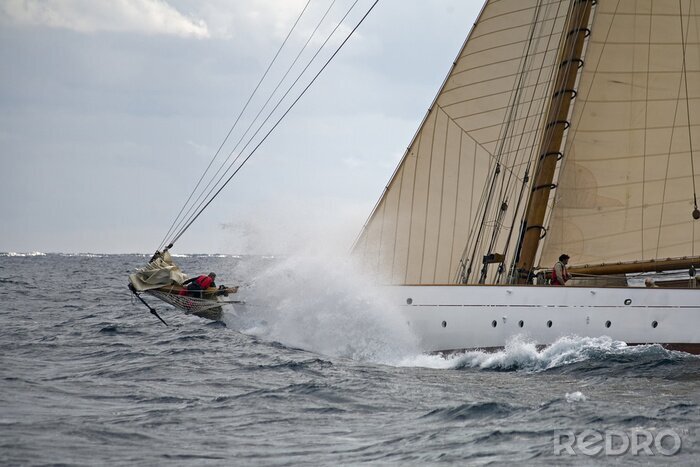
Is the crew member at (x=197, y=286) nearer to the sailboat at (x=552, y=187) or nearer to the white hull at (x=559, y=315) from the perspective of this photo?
the sailboat at (x=552, y=187)

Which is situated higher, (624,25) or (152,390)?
(624,25)

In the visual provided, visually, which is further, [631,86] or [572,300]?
[631,86]

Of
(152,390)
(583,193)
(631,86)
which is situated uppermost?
(631,86)

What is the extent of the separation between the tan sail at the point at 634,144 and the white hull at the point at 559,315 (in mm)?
2036

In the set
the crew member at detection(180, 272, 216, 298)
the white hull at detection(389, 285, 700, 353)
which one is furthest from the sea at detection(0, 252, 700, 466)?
the crew member at detection(180, 272, 216, 298)

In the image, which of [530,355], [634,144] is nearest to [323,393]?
[530,355]

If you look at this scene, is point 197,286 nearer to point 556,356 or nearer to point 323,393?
point 323,393

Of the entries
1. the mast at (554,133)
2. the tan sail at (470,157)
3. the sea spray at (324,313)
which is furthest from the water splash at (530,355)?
the tan sail at (470,157)

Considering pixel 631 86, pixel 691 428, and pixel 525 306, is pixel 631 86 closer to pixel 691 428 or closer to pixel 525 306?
pixel 525 306

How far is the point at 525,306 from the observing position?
17.6 meters

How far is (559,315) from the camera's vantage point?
1745 cm

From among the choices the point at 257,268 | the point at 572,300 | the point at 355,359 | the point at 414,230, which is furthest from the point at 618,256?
the point at 257,268

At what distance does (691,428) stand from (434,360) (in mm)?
7067

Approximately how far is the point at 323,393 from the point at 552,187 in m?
8.21
